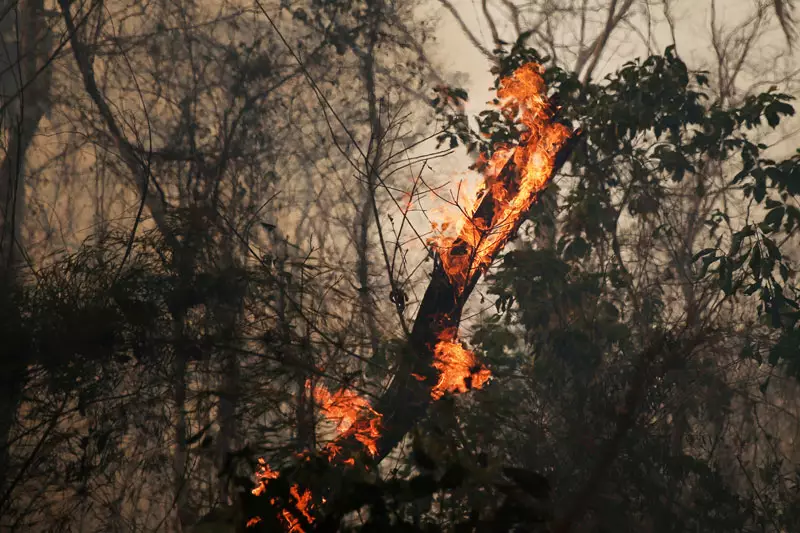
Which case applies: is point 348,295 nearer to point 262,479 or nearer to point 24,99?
point 262,479

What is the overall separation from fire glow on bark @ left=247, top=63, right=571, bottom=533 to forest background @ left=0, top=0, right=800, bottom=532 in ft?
0.27

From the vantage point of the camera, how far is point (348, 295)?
3514 mm

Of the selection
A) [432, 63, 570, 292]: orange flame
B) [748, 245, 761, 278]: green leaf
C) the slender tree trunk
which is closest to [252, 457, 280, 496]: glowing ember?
[432, 63, 570, 292]: orange flame

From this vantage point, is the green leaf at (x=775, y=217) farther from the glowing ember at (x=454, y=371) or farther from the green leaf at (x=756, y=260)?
the glowing ember at (x=454, y=371)

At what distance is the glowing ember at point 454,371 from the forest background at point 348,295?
0.41 ft

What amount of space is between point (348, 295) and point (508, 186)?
0.92 meters

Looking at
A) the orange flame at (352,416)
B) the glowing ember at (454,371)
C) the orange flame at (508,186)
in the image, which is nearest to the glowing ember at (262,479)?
the orange flame at (352,416)

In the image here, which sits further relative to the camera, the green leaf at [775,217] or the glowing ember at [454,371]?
the green leaf at [775,217]

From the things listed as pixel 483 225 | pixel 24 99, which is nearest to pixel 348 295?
pixel 483 225

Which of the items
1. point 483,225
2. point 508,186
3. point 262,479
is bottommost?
point 262,479

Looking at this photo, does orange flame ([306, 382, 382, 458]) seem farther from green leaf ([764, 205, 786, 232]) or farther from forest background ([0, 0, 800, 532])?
green leaf ([764, 205, 786, 232])

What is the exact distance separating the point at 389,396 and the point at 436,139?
177cm

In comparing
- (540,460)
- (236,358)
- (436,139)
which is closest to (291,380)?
(236,358)

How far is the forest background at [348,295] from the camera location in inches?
117
